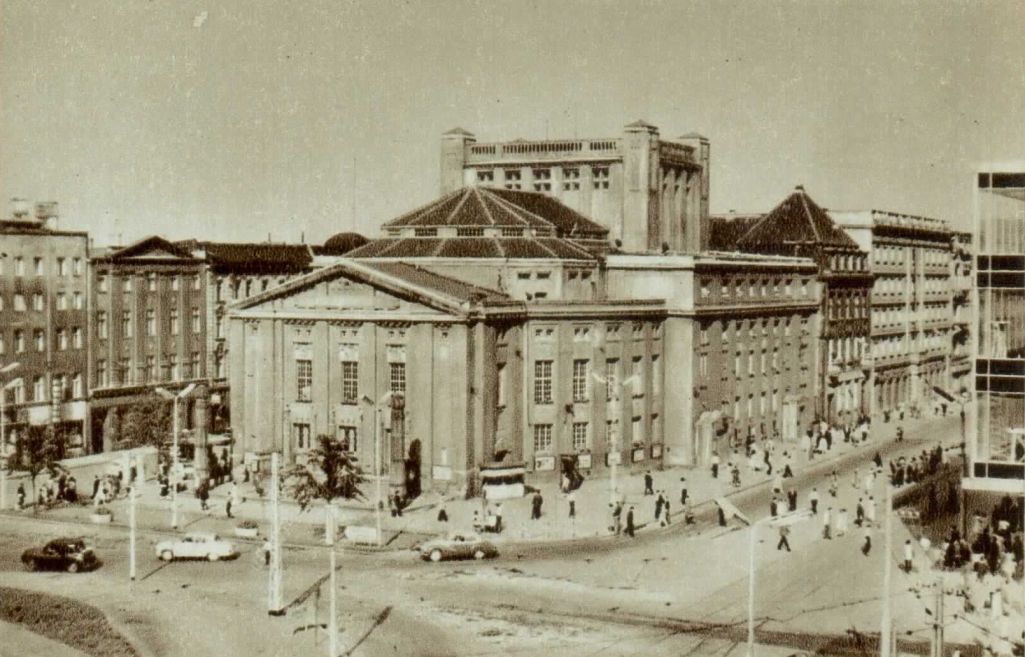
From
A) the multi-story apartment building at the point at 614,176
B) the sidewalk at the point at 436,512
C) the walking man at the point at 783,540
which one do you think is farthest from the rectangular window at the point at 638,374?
the walking man at the point at 783,540

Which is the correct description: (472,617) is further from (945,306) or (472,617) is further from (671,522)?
(945,306)

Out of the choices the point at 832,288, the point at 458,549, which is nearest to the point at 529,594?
the point at 458,549

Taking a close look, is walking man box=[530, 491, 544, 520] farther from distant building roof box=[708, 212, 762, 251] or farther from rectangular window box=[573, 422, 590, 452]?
distant building roof box=[708, 212, 762, 251]

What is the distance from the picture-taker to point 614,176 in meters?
93.8

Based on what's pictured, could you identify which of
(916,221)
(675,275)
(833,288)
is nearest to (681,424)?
(675,275)

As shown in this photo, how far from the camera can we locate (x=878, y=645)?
42969 millimetres

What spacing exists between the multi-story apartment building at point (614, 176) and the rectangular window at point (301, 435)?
74.2ft

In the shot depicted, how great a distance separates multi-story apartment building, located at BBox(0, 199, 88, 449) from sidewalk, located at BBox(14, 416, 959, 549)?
425 inches

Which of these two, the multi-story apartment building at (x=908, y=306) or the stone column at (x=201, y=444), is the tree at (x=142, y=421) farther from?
the multi-story apartment building at (x=908, y=306)

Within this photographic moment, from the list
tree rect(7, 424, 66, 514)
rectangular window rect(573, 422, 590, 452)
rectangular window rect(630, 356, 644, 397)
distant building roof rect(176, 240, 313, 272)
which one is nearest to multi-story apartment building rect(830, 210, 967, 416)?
rectangular window rect(630, 356, 644, 397)

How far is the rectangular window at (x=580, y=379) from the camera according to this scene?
7806cm

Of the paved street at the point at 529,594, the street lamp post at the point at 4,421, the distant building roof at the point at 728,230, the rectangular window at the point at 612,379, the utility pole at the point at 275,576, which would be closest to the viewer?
the paved street at the point at 529,594

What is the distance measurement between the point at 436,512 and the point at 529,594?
17778 millimetres

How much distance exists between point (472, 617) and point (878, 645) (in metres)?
13.0
